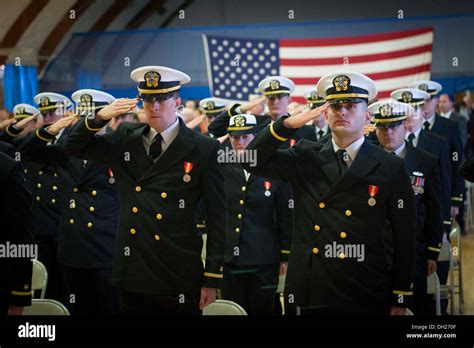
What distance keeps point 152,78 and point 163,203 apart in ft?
1.65

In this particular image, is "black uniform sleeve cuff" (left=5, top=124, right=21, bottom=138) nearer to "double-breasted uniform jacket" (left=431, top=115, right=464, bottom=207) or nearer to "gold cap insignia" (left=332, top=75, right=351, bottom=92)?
"gold cap insignia" (left=332, top=75, right=351, bottom=92)

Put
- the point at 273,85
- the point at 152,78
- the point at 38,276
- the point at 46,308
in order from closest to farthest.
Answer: the point at 152,78 → the point at 46,308 → the point at 38,276 → the point at 273,85

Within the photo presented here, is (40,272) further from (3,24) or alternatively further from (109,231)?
(3,24)

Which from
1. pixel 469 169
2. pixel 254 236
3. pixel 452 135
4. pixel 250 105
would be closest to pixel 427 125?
pixel 452 135

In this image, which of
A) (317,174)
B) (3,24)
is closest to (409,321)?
(317,174)

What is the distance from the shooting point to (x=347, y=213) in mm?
2951

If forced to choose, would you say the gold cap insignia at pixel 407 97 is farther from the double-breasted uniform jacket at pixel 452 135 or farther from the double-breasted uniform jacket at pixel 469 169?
the double-breasted uniform jacket at pixel 469 169

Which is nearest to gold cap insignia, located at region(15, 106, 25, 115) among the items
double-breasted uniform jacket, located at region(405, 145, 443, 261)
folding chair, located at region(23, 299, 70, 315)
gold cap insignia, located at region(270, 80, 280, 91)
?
gold cap insignia, located at region(270, 80, 280, 91)

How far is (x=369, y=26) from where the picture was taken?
4.04 m

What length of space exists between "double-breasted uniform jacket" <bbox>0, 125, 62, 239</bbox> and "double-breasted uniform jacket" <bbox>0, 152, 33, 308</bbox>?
1763 mm

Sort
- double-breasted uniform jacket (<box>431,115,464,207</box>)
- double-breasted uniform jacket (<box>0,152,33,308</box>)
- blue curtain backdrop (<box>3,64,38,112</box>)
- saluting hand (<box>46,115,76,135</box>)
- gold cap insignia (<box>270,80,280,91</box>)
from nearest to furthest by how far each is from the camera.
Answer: double-breasted uniform jacket (<box>0,152,33,308</box>) < saluting hand (<box>46,115,76,135</box>) < blue curtain backdrop (<box>3,64,38,112</box>) < gold cap insignia (<box>270,80,280,91</box>) < double-breasted uniform jacket (<box>431,115,464,207</box>)

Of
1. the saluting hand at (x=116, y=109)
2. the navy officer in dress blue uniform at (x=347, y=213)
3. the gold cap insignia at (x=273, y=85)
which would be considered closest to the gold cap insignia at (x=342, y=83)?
the navy officer in dress blue uniform at (x=347, y=213)

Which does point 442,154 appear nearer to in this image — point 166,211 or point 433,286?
point 433,286

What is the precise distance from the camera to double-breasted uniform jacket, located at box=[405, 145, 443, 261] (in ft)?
12.1
